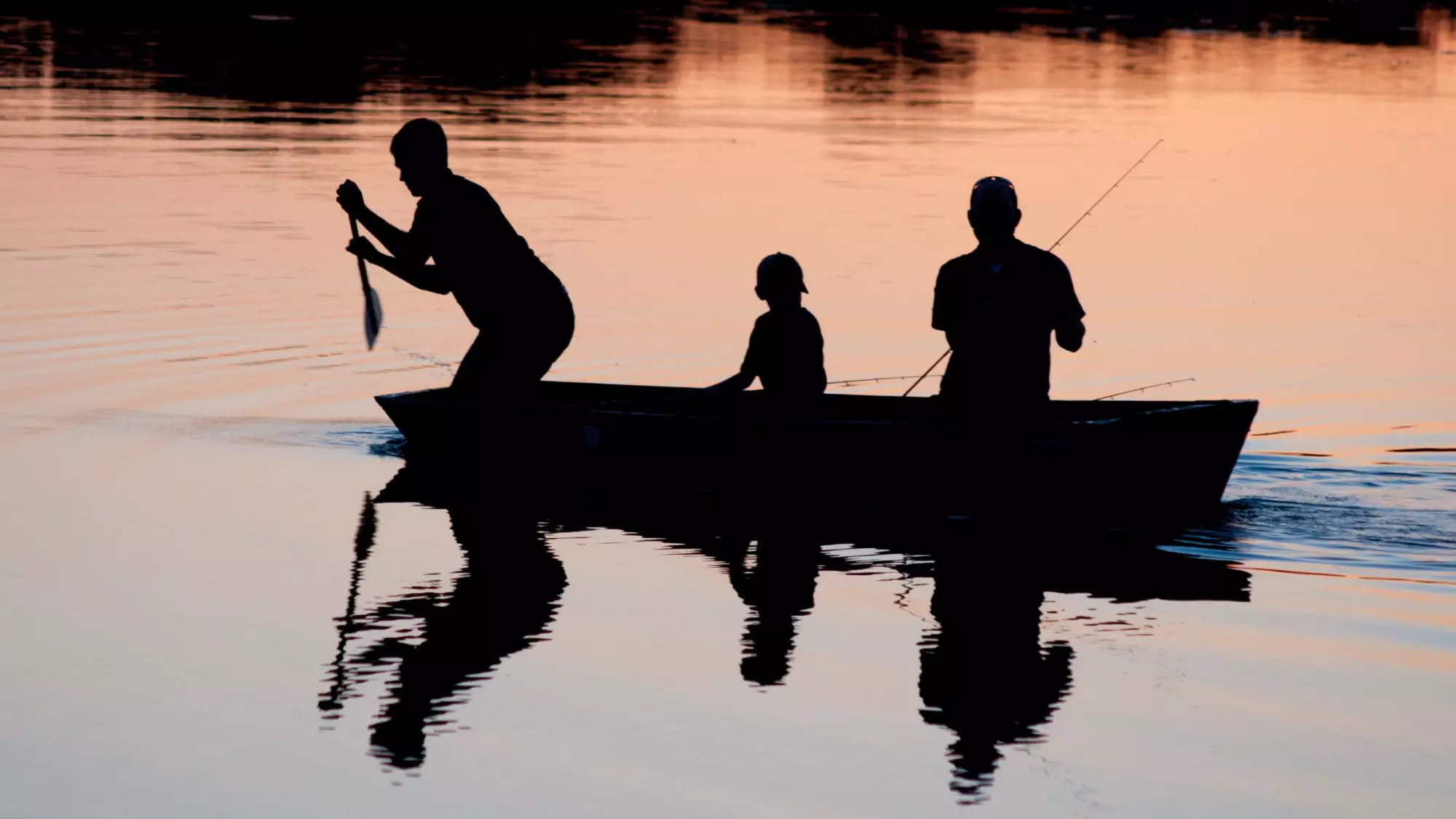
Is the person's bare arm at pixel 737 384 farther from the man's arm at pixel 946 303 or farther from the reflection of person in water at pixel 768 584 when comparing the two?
the man's arm at pixel 946 303

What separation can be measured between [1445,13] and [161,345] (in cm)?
6264

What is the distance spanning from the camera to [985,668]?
306 inches

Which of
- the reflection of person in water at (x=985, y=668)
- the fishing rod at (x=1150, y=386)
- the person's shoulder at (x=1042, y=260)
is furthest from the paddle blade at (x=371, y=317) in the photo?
the fishing rod at (x=1150, y=386)

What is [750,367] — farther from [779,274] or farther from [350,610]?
[350,610]

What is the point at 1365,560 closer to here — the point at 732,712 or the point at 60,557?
the point at 732,712

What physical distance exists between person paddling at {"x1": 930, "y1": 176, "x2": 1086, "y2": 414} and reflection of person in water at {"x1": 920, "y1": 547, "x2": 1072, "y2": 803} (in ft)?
3.05

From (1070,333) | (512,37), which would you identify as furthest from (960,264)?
(512,37)

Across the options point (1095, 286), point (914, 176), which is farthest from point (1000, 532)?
point (914, 176)

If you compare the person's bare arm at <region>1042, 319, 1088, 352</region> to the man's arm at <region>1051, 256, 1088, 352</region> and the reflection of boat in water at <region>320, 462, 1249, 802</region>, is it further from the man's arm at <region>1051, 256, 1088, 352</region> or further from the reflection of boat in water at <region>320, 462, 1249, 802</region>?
the reflection of boat in water at <region>320, 462, 1249, 802</region>

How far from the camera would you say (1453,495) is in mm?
10406

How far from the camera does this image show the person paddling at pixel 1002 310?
926 centimetres

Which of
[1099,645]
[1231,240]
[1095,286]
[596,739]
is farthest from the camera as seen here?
[1231,240]

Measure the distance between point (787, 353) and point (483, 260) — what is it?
1552 millimetres

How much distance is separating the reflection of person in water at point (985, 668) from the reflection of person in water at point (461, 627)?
1528 mm
